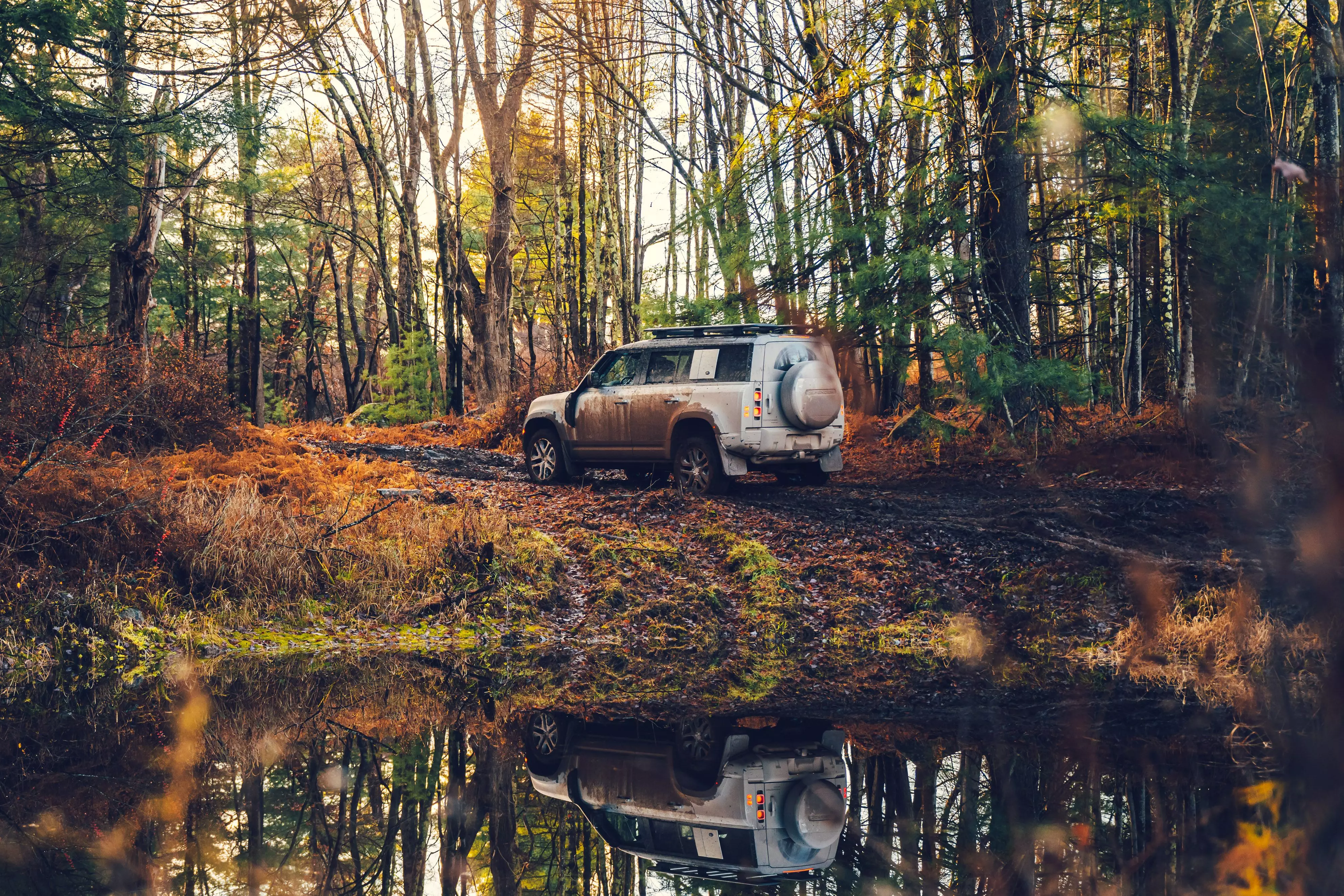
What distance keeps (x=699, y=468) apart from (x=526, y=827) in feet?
29.8

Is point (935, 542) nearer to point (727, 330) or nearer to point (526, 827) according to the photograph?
point (727, 330)

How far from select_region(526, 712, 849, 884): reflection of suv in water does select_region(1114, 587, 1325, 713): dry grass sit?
309 cm

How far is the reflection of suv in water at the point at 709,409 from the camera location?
13.3 meters

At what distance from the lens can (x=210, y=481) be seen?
39.3ft

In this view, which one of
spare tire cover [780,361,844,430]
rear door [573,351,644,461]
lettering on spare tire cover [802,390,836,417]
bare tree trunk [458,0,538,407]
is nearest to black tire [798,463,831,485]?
spare tire cover [780,361,844,430]

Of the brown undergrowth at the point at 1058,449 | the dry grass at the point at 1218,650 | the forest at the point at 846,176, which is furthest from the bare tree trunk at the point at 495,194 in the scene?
the dry grass at the point at 1218,650

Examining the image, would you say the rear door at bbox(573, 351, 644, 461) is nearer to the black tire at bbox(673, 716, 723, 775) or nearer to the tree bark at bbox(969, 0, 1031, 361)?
the tree bark at bbox(969, 0, 1031, 361)

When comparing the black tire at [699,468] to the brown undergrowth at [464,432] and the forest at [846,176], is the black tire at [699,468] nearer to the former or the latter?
the forest at [846,176]

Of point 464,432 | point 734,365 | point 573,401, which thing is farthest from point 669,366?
point 464,432

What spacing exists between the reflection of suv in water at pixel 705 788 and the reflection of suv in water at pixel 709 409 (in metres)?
6.62

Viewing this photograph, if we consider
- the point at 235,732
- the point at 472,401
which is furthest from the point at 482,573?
the point at 472,401

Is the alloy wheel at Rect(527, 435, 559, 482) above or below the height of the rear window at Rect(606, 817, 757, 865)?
above

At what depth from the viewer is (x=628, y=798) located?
5516mm

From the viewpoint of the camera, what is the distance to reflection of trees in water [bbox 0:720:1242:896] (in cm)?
437
